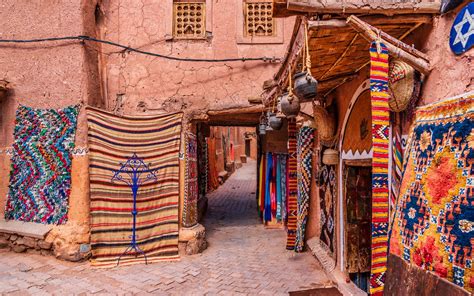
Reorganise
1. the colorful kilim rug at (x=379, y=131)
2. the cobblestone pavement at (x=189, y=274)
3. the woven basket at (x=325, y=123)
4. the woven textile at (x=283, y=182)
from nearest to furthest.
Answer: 1. the colorful kilim rug at (x=379, y=131)
2. the cobblestone pavement at (x=189, y=274)
3. the woven basket at (x=325, y=123)
4. the woven textile at (x=283, y=182)

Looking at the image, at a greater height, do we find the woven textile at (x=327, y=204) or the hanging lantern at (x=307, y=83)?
the hanging lantern at (x=307, y=83)

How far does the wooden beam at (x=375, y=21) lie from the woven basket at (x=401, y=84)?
334mm

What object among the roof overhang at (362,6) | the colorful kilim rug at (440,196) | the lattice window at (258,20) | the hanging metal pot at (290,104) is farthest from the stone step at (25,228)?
the colorful kilim rug at (440,196)

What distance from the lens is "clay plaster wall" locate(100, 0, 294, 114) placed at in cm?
636

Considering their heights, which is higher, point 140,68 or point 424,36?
point 140,68

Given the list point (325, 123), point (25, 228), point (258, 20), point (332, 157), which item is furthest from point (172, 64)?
point (25, 228)

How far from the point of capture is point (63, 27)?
5887 millimetres

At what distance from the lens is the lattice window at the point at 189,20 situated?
644 centimetres

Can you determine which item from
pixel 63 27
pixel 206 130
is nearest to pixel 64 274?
pixel 63 27

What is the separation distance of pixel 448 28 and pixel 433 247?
1.64 meters

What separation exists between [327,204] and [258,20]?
4.06 metres

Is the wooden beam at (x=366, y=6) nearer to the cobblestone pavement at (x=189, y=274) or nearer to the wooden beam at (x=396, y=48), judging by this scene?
the wooden beam at (x=396, y=48)

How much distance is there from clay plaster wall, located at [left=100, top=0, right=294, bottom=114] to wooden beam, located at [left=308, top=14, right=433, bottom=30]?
3936 millimetres

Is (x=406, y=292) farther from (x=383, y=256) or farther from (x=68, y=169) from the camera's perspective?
(x=68, y=169)
